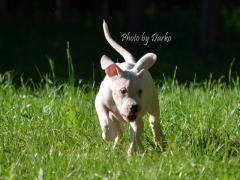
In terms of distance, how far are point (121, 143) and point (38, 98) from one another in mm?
1862

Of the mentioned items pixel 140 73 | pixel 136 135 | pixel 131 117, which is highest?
pixel 140 73

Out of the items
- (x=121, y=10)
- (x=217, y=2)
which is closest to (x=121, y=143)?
(x=217, y=2)

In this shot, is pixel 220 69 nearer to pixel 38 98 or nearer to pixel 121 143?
pixel 38 98

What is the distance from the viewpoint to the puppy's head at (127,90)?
4988mm

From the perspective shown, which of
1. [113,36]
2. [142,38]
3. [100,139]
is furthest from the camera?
[113,36]

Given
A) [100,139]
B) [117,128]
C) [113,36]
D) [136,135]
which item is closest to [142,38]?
[113,36]

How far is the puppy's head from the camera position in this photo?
4988 mm

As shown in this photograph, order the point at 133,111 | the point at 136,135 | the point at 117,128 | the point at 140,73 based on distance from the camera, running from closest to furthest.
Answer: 1. the point at 133,111
2. the point at 140,73
3. the point at 136,135
4. the point at 117,128

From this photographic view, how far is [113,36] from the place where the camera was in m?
15.2

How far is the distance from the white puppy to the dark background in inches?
198

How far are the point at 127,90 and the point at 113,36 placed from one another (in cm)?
1021

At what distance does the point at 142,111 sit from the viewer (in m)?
5.14

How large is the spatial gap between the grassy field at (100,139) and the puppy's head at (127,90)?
308 millimetres

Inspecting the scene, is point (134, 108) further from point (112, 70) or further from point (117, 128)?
point (117, 128)
